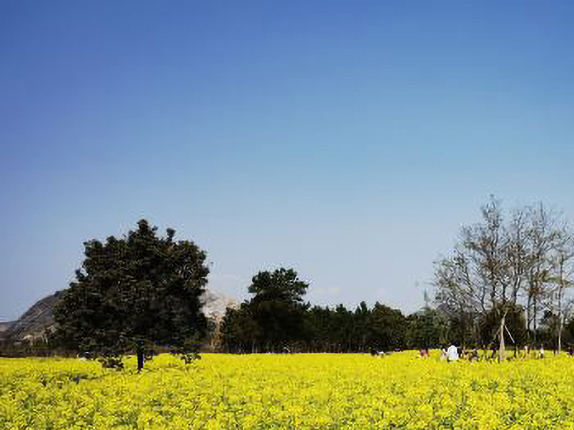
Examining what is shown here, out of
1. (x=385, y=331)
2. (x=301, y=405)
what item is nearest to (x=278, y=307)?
(x=385, y=331)

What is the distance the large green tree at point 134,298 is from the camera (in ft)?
114

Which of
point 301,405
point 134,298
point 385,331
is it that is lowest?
point 385,331

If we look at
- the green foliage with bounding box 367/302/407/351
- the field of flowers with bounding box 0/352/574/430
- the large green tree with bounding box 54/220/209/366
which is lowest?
the green foliage with bounding box 367/302/407/351

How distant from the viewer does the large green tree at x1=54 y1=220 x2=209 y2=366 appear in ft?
114

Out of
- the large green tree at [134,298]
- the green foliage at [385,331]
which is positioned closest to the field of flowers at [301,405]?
the large green tree at [134,298]

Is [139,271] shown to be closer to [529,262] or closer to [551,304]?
[529,262]

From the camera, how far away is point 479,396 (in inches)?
780

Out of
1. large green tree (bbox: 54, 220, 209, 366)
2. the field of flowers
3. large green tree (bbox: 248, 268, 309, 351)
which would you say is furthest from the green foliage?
the field of flowers

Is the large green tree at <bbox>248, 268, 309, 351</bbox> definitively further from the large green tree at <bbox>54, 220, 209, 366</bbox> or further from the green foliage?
the large green tree at <bbox>54, 220, 209, 366</bbox>

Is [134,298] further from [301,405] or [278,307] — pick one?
[278,307]

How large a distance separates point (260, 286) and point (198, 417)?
269 feet

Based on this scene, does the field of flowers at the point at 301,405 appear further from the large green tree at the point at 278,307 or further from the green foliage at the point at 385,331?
the green foliage at the point at 385,331

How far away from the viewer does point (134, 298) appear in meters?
35.0

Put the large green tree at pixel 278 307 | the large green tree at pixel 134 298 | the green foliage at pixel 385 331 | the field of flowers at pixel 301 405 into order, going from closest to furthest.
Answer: the field of flowers at pixel 301 405, the large green tree at pixel 134 298, the large green tree at pixel 278 307, the green foliage at pixel 385 331
